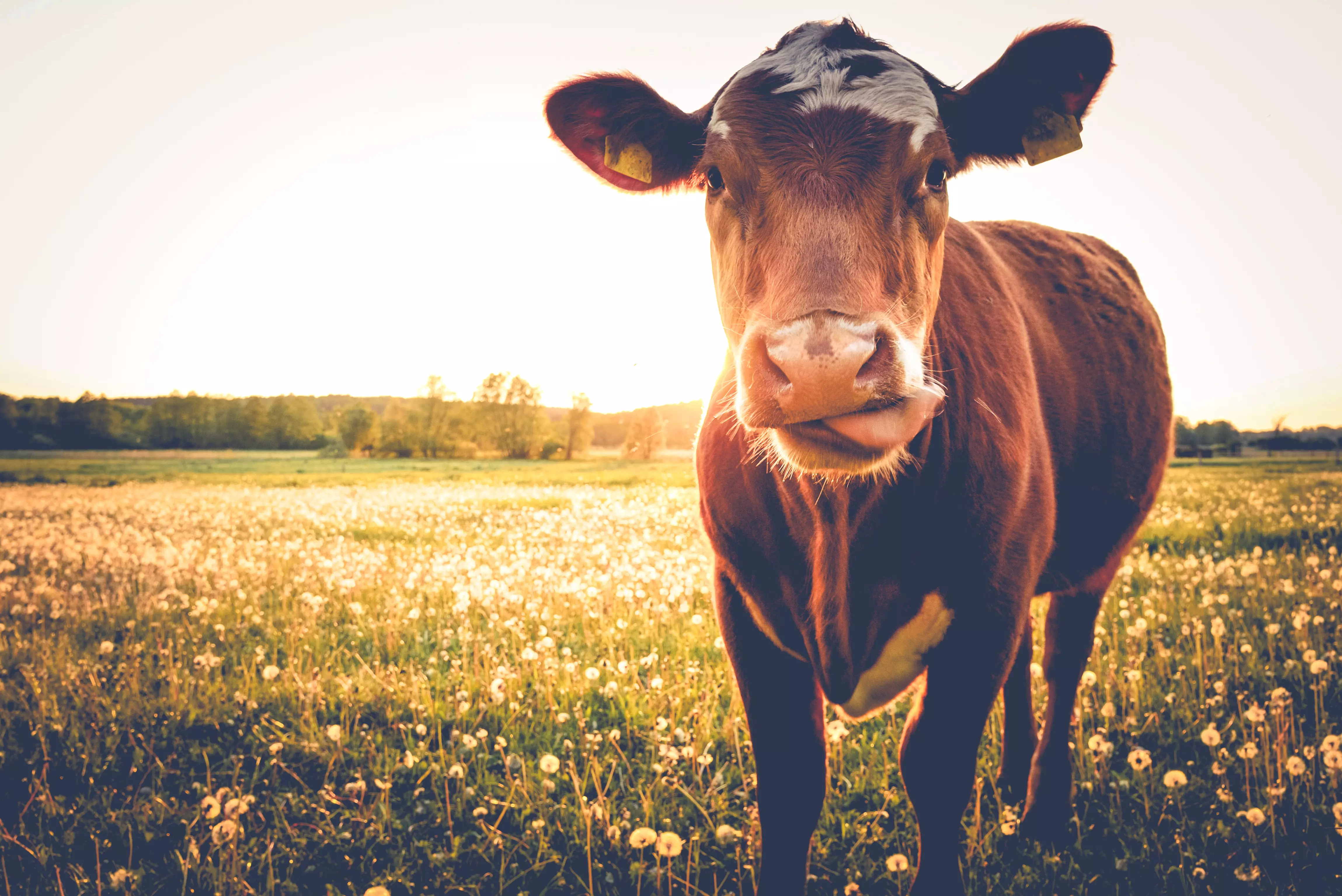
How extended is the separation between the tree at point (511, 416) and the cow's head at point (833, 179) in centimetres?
6534

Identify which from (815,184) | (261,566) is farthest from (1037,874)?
(261,566)

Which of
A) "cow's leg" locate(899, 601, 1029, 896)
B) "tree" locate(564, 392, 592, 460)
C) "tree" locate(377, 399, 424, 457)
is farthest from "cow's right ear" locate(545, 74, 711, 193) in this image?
"tree" locate(377, 399, 424, 457)

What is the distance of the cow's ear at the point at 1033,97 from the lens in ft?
7.76

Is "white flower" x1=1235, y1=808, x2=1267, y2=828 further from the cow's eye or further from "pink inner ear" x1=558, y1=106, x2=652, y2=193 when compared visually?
"pink inner ear" x1=558, y1=106, x2=652, y2=193

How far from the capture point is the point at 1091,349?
3619 millimetres

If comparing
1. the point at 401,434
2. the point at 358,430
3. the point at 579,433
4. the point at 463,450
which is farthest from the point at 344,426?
the point at 579,433

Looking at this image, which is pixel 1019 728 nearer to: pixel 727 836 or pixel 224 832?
pixel 727 836

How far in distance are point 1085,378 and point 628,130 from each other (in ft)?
9.21

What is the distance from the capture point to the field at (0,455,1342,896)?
271cm

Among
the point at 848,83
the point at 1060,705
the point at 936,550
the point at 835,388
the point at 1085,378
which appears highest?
the point at 848,83

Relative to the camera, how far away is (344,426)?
84062 mm

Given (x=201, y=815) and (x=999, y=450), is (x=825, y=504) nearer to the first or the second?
(x=999, y=450)

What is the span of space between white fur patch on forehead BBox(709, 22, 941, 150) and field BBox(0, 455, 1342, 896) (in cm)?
265

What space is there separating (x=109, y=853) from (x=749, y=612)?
122 inches
